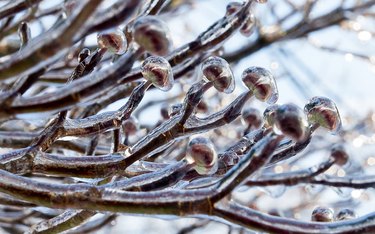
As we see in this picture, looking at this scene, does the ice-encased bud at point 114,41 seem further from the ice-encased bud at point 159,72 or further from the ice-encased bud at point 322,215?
the ice-encased bud at point 322,215

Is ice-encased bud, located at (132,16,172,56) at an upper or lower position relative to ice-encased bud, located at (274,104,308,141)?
upper

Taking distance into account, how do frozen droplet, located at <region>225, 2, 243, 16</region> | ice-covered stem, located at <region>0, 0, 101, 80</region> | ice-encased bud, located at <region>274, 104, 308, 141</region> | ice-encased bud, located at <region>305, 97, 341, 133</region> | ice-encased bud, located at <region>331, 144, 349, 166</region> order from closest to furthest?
ice-covered stem, located at <region>0, 0, 101, 80</region>
ice-encased bud, located at <region>274, 104, 308, 141</region>
ice-encased bud, located at <region>305, 97, 341, 133</region>
frozen droplet, located at <region>225, 2, 243, 16</region>
ice-encased bud, located at <region>331, 144, 349, 166</region>

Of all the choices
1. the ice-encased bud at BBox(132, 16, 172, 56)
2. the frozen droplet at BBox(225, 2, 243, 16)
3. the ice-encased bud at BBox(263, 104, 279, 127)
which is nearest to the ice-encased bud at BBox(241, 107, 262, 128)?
the frozen droplet at BBox(225, 2, 243, 16)

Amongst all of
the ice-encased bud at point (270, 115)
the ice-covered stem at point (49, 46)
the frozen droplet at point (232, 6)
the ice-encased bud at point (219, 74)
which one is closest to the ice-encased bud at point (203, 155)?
the ice-encased bud at point (270, 115)

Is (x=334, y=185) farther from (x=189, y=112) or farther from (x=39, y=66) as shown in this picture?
(x=39, y=66)

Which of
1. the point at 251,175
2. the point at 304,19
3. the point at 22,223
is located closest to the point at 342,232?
the point at 251,175

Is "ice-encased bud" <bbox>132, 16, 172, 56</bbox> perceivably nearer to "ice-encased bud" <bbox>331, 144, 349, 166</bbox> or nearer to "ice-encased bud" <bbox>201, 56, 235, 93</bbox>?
"ice-encased bud" <bbox>201, 56, 235, 93</bbox>

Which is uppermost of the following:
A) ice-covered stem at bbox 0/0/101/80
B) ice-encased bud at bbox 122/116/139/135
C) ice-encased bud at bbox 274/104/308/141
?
ice-encased bud at bbox 122/116/139/135
